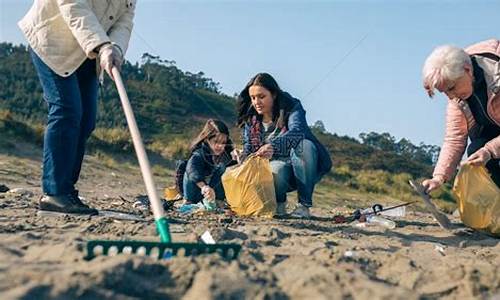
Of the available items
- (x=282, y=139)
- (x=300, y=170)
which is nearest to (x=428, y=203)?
(x=300, y=170)

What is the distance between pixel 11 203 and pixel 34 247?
194cm

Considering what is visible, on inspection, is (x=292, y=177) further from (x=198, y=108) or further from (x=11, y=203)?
(x=198, y=108)

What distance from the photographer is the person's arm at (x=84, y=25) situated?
342cm

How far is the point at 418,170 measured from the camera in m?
28.8

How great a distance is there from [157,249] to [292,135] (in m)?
2.25

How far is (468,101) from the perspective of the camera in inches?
153

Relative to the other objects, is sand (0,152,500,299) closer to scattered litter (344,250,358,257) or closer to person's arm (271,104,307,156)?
scattered litter (344,250,358,257)

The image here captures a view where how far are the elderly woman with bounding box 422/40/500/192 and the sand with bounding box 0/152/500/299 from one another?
53 centimetres

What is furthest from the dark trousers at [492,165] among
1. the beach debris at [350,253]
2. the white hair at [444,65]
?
the beach debris at [350,253]

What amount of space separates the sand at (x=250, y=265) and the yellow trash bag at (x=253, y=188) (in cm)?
59

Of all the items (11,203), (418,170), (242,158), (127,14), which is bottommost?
(418,170)

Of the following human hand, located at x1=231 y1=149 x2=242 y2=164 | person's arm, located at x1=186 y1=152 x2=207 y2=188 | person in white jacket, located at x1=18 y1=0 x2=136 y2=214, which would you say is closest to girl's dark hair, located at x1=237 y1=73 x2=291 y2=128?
human hand, located at x1=231 y1=149 x2=242 y2=164

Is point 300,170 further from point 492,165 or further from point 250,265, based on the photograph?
point 250,265

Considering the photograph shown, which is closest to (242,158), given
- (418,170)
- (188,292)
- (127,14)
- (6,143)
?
(127,14)
